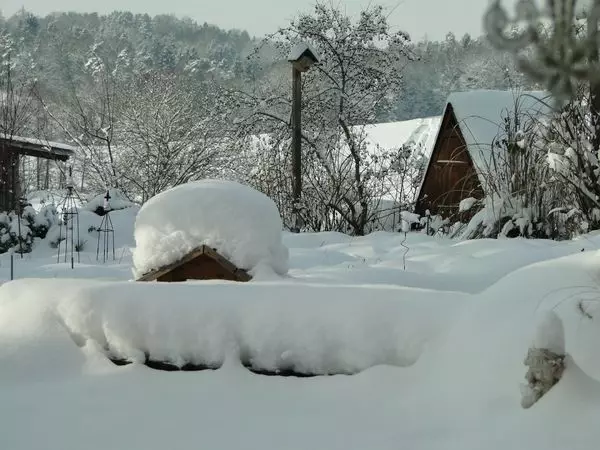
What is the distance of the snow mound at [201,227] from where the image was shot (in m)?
3.42

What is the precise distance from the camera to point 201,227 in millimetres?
3436

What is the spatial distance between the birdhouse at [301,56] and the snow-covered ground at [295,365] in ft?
21.1

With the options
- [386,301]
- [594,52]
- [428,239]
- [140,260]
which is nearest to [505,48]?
[594,52]

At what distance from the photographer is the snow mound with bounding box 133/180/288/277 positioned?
342 cm

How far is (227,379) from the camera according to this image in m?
2.29

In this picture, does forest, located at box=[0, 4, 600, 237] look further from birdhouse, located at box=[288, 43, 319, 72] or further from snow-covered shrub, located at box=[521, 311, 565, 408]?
birdhouse, located at box=[288, 43, 319, 72]

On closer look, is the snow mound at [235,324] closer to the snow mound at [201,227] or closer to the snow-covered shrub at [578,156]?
the snow mound at [201,227]

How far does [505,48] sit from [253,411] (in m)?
1.59

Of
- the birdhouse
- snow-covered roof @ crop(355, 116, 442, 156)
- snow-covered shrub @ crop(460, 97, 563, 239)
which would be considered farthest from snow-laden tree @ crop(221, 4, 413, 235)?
snow-covered shrub @ crop(460, 97, 563, 239)

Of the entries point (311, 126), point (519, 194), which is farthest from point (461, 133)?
point (519, 194)

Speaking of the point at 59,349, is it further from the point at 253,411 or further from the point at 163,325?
the point at 253,411

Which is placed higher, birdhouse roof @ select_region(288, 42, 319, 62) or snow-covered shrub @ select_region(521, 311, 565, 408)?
birdhouse roof @ select_region(288, 42, 319, 62)

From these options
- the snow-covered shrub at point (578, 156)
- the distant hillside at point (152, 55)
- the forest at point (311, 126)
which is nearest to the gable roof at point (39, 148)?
the forest at point (311, 126)

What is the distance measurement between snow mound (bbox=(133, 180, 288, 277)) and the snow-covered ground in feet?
2.67
